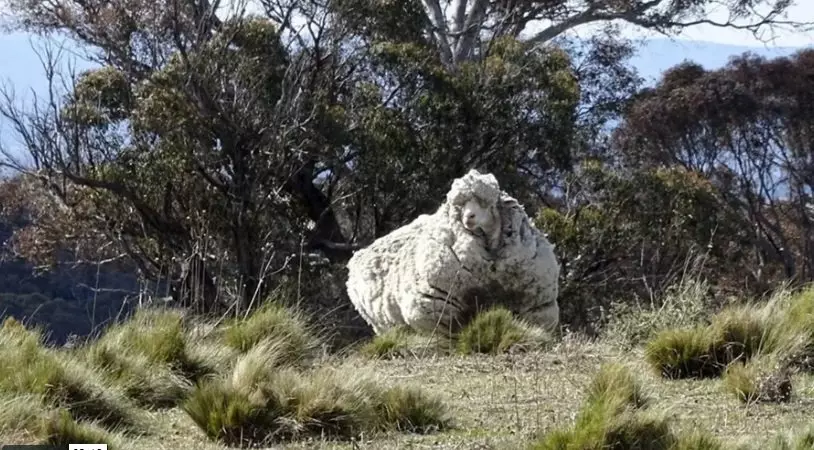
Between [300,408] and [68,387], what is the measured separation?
1.03 m

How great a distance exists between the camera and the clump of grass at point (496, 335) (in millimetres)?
7910

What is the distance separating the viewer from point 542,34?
91.3 feet

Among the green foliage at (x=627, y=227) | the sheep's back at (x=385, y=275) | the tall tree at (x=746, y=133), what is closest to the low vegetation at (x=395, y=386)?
the sheep's back at (x=385, y=275)

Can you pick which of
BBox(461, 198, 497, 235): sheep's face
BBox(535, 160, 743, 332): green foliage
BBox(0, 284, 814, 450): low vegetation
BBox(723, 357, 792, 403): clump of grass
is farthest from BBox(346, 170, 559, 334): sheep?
BBox(535, 160, 743, 332): green foliage

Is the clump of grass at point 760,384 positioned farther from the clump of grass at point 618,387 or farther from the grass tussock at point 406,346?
the grass tussock at point 406,346

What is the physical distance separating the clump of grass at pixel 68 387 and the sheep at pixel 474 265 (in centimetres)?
296

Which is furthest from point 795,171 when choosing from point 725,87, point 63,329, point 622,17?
point 63,329

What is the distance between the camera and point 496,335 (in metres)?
8.03

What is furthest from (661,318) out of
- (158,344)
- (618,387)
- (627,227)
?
(627,227)

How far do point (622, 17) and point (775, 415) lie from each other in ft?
76.8

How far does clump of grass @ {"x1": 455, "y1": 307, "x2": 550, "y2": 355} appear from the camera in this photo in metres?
7.91

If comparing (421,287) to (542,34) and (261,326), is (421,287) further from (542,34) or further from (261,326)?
(542,34)

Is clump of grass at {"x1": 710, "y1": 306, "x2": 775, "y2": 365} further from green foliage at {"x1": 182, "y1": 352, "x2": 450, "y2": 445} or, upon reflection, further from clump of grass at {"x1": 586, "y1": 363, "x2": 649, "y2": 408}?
green foliage at {"x1": 182, "y1": 352, "x2": 450, "y2": 445}

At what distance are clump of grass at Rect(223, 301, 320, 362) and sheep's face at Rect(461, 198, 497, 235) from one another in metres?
1.29
